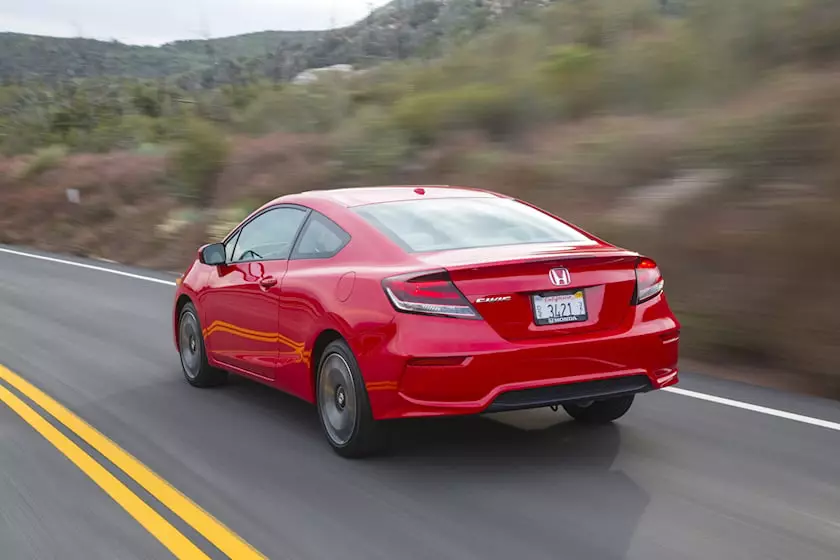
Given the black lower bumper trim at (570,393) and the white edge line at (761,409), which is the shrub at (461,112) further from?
the black lower bumper trim at (570,393)

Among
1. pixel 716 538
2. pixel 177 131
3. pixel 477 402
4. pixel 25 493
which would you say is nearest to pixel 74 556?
pixel 25 493

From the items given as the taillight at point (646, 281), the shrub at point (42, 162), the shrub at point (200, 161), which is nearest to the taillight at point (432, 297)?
the taillight at point (646, 281)

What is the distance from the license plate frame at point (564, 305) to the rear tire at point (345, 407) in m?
1.02

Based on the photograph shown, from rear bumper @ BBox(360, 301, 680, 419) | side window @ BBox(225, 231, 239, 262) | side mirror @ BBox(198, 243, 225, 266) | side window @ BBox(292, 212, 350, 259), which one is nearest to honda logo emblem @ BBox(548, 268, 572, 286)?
rear bumper @ BBox(360, 301, 680, 419)

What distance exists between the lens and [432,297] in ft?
17.9

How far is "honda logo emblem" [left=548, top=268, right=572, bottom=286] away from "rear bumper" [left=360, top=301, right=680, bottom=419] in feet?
0.97

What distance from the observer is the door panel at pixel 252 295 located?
6.90 meters

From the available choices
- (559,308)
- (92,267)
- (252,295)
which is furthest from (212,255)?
Answer: (92,267)

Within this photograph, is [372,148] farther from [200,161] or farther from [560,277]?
[560,277]

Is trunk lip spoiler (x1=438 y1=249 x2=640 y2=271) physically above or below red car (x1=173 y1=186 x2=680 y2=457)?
above

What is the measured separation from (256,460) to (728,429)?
2857 mm

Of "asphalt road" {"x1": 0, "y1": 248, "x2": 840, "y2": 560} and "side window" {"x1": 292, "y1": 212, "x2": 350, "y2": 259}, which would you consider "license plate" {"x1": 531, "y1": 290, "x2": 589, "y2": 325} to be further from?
"side window" {"x1": 292, "y1": 212, "x2": 350, "y2": 259}

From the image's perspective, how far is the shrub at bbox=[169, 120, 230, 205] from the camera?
22.9 meters

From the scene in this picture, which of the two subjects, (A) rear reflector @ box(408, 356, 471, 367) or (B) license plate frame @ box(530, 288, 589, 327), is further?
(B) license plate frame @ box(530, 288, 589, 327)
